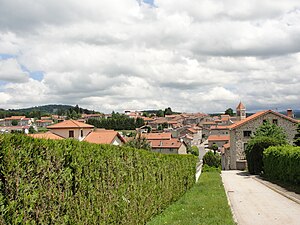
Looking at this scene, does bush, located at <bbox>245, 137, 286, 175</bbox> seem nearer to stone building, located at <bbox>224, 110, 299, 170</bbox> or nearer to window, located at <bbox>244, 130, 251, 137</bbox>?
stone building, located at <bbox>224, 110, 299, 170</bbox>

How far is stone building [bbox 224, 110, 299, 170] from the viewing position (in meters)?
55.3

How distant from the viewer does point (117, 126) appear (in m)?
137

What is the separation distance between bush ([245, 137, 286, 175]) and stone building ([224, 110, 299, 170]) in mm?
15111

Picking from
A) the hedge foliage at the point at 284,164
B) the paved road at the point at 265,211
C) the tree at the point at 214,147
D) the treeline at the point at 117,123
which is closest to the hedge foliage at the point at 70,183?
the paved road at the point at 265,211

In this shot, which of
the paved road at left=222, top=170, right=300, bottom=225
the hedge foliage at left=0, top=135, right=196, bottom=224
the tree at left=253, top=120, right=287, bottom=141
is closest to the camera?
the hedge foliage at left=0, top=135, right=196, bottom=224

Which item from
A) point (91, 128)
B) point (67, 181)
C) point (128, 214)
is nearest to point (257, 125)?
point (91, 128)

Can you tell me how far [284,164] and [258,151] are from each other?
46.1ft

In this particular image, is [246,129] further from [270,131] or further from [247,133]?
[270,131]

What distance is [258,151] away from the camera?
39.7 m

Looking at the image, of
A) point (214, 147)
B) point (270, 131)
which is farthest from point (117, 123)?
point (270, 131)


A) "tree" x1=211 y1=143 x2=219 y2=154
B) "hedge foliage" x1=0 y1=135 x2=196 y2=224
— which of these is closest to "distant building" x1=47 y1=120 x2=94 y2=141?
"hedge foliage" x1=0 y1=135 x2=196 y2=224

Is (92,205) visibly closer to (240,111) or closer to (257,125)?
(257,125)

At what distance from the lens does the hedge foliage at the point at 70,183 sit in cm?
432

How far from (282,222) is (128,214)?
5747 millimetres
